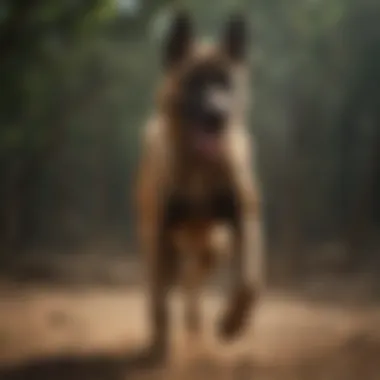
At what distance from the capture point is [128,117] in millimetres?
1874

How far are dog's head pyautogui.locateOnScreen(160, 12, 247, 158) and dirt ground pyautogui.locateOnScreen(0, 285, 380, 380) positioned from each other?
34cm

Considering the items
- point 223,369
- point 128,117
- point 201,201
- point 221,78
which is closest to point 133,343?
point 223,369

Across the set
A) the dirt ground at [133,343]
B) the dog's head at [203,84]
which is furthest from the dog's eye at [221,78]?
the dirt ground at [133,343]

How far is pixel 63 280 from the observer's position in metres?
1.87

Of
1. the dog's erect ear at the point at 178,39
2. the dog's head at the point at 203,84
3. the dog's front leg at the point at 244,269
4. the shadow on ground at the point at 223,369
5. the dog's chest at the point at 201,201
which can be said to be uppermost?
the dog's erect ear at the point at 178,39

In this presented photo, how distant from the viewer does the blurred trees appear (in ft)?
6.13

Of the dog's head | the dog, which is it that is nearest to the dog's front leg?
the dog

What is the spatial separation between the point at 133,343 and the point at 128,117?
1.53ft

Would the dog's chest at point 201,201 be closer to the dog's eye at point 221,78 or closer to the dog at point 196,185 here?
the dog at point 196,185

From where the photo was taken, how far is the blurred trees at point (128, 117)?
1.87 m

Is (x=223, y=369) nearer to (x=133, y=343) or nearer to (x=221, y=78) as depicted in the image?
(x=133, y=343)

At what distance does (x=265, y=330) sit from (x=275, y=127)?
427 millimetres

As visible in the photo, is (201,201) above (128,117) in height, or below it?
below

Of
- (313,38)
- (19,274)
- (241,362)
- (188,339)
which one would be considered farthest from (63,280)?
(313,38)
